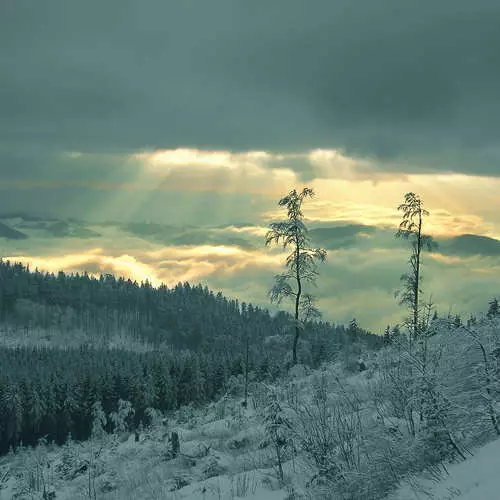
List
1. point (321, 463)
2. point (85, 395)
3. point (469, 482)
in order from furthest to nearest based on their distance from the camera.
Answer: point (85, 395)
point (321, 463)
point (469, 482)

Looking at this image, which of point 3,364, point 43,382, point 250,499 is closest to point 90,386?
point 43,382

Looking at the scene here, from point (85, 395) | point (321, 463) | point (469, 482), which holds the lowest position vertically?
point (85, 395)

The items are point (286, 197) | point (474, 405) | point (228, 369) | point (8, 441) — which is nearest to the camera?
point (474, 405)

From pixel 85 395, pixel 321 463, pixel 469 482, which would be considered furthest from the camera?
pixel 85 395

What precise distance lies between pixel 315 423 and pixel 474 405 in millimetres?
2237

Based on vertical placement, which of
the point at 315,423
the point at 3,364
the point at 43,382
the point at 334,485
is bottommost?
the point at 3,364

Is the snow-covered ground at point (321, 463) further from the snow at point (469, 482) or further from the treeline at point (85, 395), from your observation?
the treeline at point (85, 395)

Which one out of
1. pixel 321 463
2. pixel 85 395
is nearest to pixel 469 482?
pixel 321 463

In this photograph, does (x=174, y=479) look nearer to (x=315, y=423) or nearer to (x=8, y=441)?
(x=315, y=423)

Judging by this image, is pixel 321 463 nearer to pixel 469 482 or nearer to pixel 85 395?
pixel 469 482

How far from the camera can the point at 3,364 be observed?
15100 centimetres

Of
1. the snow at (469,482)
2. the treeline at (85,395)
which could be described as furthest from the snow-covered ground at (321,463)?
the treeline at (85,395)

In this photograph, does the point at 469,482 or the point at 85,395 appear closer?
the point at 469,482

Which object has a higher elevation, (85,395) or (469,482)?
(469,482)
